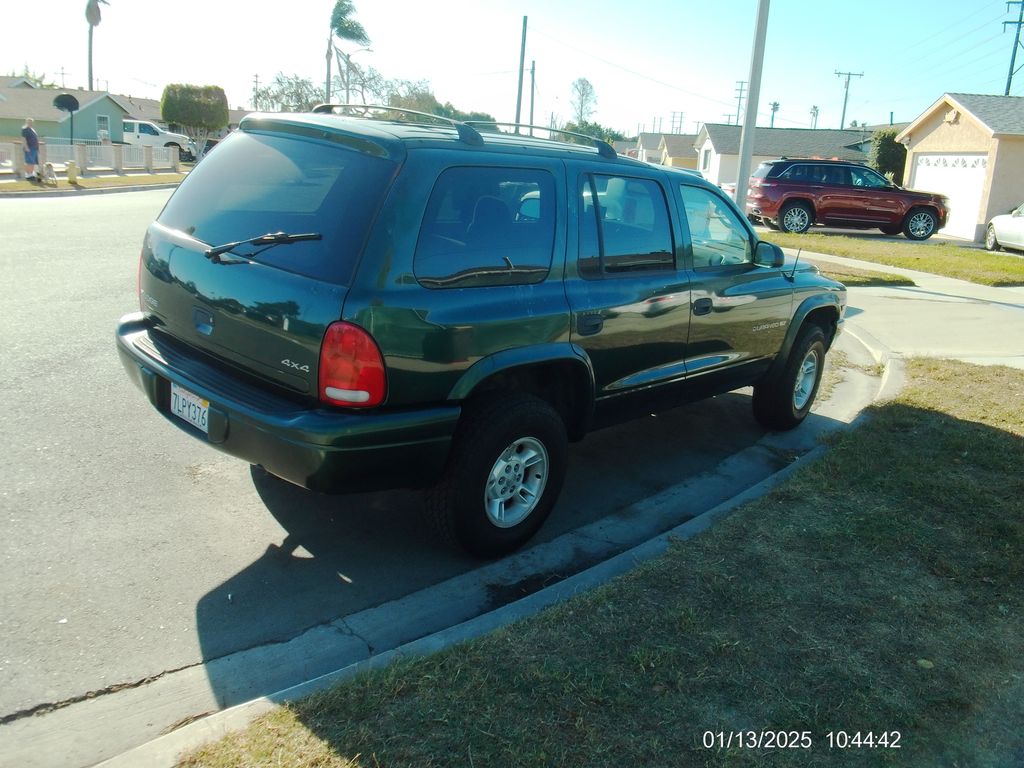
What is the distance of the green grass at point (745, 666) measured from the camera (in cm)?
270

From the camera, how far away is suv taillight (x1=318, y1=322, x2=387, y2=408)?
3346 mm

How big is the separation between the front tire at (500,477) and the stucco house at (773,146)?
5126 cm

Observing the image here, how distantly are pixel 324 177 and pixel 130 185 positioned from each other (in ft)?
85.1

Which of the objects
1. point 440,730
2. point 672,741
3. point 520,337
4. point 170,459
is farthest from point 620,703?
point 170,459

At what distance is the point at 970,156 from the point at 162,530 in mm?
28924

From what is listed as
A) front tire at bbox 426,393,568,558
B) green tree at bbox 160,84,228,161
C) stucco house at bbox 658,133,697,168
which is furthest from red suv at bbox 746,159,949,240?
stucco house at bbox 658,133,697,168

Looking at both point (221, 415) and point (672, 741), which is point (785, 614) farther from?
point (221, 415)

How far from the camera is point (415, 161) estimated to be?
3580 millimetres

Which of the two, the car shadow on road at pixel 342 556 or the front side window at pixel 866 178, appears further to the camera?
the front side window at pixel 866 178

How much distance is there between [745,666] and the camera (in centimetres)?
317

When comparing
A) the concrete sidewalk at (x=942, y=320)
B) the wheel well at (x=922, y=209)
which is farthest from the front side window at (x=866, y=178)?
the concrete sidewalk at (x=942, y=320)

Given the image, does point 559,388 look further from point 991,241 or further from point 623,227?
point 991,241

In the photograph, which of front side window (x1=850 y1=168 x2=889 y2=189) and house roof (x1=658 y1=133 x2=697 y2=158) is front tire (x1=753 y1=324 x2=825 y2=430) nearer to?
front side window (x1=850 y1=168 x2=889 y2=189)

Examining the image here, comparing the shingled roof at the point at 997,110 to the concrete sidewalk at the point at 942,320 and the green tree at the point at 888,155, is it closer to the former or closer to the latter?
the green tree at the point at 888,155
